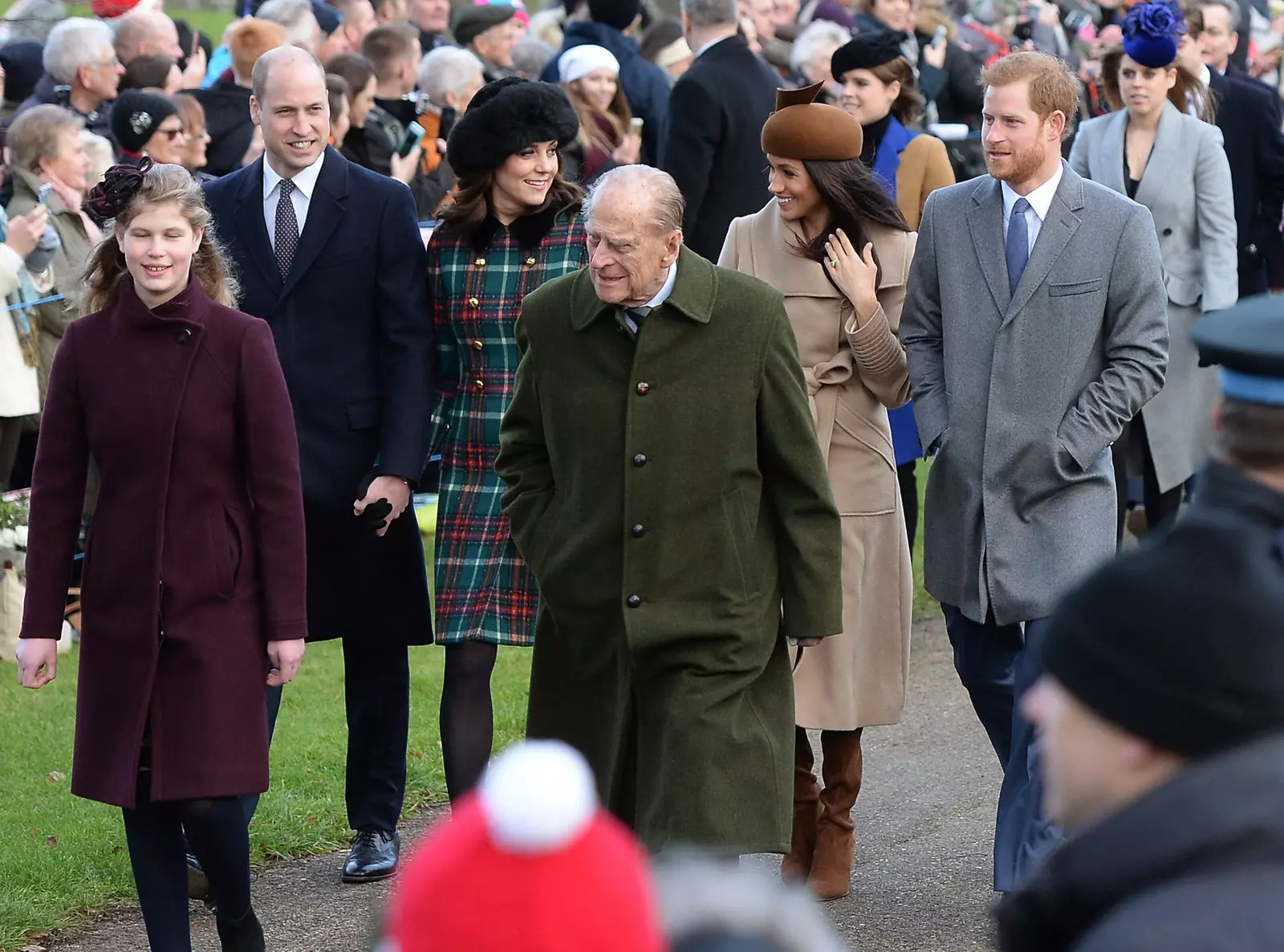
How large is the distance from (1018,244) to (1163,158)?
10.1 feet

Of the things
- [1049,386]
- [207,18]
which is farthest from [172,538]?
[207,18]

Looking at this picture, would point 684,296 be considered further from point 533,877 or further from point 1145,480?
point 1145,480

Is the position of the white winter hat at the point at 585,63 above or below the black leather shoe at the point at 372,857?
above

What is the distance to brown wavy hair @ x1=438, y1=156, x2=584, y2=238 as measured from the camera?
549 centimetres

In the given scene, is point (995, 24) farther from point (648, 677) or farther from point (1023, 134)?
point (648, 677)

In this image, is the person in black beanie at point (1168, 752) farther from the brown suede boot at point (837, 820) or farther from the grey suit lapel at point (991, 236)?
the brown suede boot at point (837, 820)

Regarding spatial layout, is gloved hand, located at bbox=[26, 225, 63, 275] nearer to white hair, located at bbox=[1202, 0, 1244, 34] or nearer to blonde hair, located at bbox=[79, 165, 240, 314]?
blonde hair, located at bbox=[79, 165, 240, 314]

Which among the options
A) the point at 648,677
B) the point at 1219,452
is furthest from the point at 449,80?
the point at 1219,452

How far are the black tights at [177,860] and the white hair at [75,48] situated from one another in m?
5.77

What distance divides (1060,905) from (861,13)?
41.1 feet

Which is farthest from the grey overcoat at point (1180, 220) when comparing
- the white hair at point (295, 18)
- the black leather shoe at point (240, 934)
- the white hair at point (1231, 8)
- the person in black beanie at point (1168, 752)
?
the person in black beanie at point (1168, 752)

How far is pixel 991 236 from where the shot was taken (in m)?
5.18

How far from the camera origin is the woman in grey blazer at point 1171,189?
786cm

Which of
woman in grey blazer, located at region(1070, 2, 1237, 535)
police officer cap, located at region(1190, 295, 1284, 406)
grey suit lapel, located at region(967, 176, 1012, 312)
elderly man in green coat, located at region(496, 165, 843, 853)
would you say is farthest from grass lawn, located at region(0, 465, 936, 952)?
police officer cap, located at region(1190, 295, 1284, 406)
